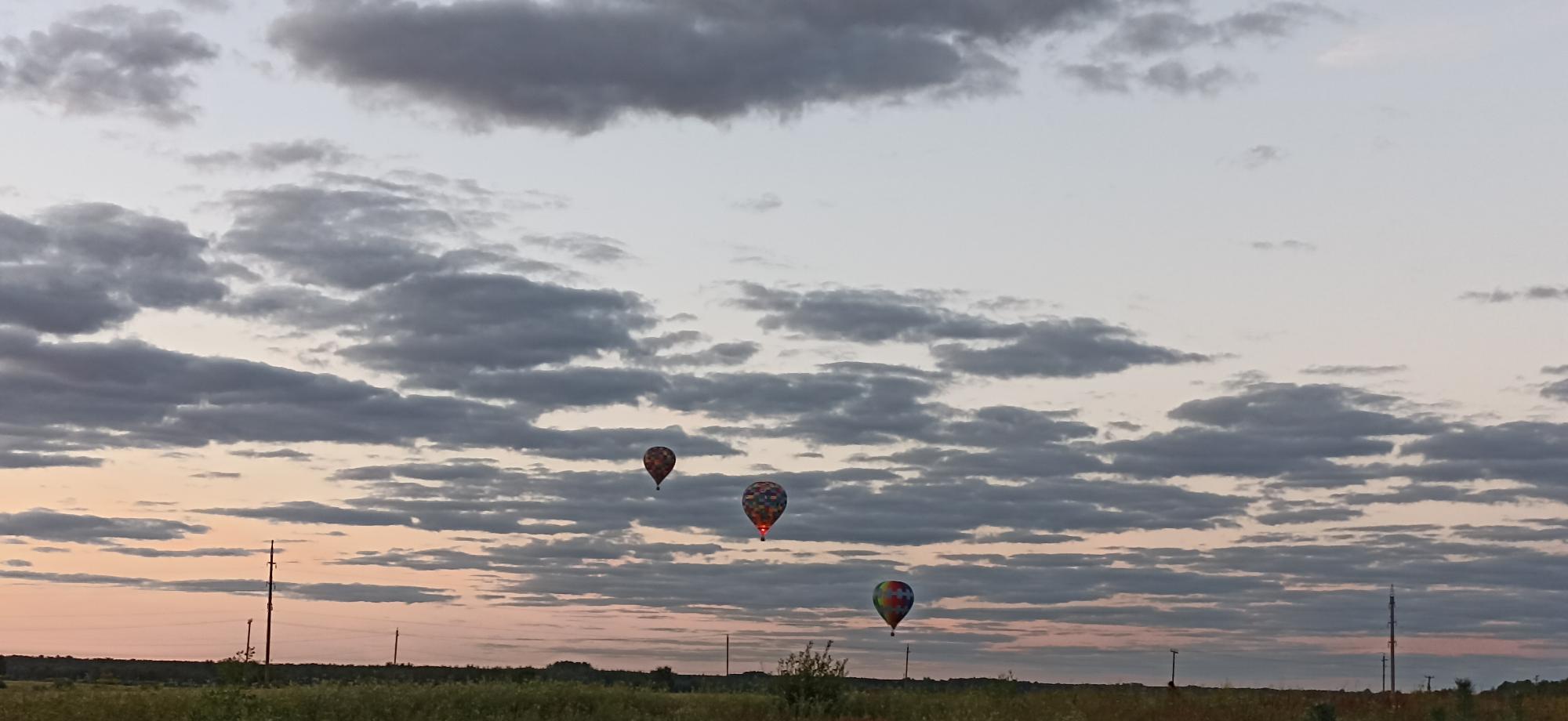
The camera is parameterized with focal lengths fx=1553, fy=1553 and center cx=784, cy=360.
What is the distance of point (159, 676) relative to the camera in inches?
7407

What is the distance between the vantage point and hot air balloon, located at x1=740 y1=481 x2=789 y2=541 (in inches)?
4847

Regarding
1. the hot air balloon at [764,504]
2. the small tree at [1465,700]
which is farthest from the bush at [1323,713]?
the hot air balloon at [764,504]

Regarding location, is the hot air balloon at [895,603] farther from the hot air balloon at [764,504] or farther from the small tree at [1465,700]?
the small tree at [1465,700]

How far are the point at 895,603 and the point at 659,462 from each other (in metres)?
23.2

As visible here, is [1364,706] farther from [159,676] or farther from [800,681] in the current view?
[159,676]

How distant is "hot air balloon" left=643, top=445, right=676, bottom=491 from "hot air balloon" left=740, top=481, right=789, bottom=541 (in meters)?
6.82

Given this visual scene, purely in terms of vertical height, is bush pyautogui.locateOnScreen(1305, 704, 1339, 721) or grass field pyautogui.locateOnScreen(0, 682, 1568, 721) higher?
bush pyautogui.locateOnScreen(1305, 704, 1339, 721)

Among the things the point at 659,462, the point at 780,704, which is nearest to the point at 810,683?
the point at 780,704

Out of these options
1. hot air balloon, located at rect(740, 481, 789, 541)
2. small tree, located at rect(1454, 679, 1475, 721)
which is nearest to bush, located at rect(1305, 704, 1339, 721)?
small tree, located at rect(1454, 679, 1475, 721)

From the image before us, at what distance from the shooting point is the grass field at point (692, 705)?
68.6 m

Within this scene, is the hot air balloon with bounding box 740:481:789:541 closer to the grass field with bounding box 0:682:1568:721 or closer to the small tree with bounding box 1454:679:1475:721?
the grass field with bounding box 0:682:1568:721

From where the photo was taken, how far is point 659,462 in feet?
401

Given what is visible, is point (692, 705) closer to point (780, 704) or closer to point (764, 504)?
point (780, 704)

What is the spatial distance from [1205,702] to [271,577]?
119029mm
